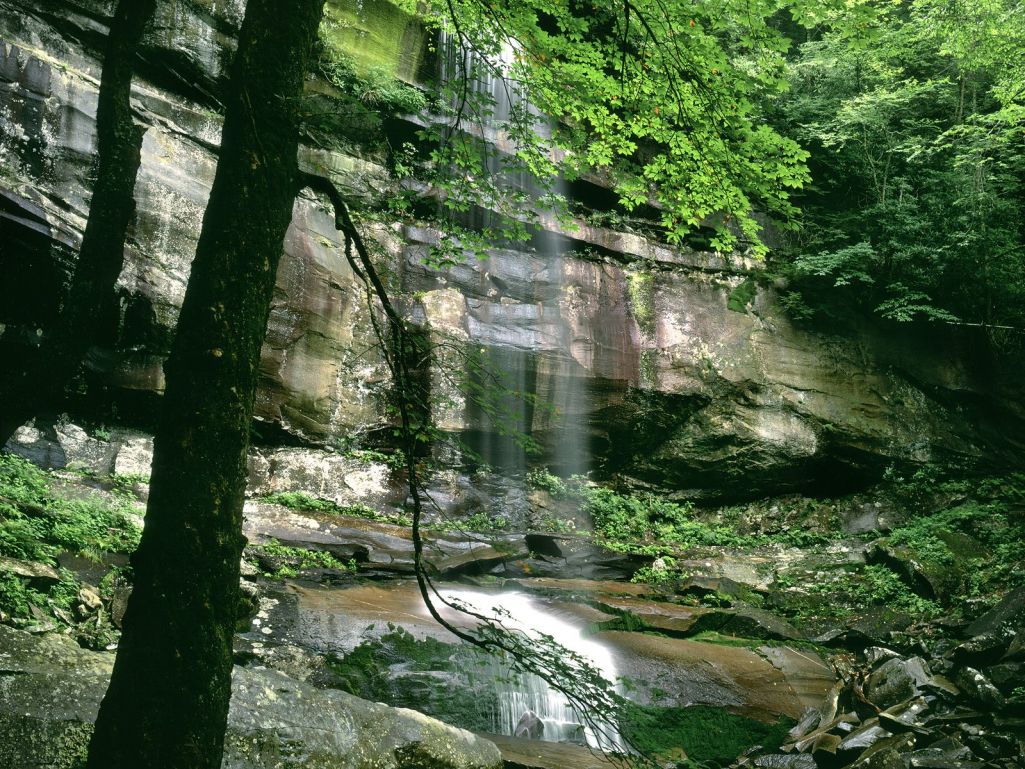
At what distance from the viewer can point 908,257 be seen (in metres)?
14.0

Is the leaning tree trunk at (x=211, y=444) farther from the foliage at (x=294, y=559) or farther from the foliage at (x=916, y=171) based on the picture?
the foliage at (x=916, y=171)

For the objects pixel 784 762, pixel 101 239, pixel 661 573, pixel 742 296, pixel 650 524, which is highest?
pixel 742 296

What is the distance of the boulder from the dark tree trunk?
9.76ft

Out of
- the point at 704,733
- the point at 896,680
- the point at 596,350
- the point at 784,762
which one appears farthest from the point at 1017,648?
the point at 596,350

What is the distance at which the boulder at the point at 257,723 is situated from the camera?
333 centimetres

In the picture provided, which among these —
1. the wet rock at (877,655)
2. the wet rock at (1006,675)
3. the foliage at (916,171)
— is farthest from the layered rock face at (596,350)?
the wet rock at (1006,675)

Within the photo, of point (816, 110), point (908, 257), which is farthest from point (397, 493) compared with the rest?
point (816, 110)

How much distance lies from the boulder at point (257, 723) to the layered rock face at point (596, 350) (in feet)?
27.0

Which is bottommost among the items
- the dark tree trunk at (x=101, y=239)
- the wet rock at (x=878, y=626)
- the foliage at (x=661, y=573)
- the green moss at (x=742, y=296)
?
the wet rock at (x=878, y=626)

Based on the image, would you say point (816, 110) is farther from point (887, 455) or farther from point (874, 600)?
point (874, 600)

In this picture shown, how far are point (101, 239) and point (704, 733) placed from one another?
7814 mm

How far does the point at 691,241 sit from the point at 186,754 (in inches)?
599

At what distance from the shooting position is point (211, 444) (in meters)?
2.56

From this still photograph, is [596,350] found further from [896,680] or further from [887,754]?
[887,754]
